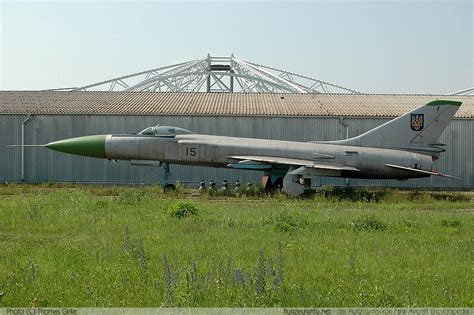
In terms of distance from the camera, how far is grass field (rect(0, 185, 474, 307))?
7.42 m

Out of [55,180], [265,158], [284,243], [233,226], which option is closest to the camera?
[284,243]

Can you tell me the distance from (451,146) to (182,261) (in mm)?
24375

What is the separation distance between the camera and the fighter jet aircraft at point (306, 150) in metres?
24.7

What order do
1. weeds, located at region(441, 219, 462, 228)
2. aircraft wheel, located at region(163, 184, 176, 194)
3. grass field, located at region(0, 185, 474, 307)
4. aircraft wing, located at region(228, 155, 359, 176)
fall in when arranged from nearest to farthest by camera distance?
1. grass field, located at region(0, 185, 474, 307)
2. weeds, located at region(441, 219, 462, 228)
3. aircraft wing, located at region(228, 155, 359, 176)
4. aircraft wheel, located at region(163, 184, 176, 194)

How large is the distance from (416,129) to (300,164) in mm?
5223

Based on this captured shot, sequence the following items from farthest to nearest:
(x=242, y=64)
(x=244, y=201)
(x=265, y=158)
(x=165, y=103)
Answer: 1. (x=242, y=64)
2. (x=165, y=103)
3. (x=265, y=158)
4. (x=244, y=201)

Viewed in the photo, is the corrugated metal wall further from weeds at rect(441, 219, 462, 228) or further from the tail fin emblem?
weeds at rect(441, 219, 462, 228)

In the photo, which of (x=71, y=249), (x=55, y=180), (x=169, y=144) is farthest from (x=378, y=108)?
(x=71, y=249)

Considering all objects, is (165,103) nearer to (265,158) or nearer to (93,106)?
(93,106)

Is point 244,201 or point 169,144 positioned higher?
point 169,144

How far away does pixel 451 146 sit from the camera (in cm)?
3095

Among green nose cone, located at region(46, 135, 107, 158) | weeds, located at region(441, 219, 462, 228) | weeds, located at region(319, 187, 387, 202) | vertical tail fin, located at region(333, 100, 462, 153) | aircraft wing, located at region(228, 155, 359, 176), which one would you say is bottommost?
weeds, located at region(319, 187, 387, 202)

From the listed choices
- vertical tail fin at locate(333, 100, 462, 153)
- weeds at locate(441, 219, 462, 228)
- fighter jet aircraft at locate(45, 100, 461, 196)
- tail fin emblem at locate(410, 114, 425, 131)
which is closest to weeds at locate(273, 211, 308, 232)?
weeds at locate(441, 219, 462, 228)

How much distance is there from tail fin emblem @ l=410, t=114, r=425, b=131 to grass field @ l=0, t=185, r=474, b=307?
8621 millimetres
